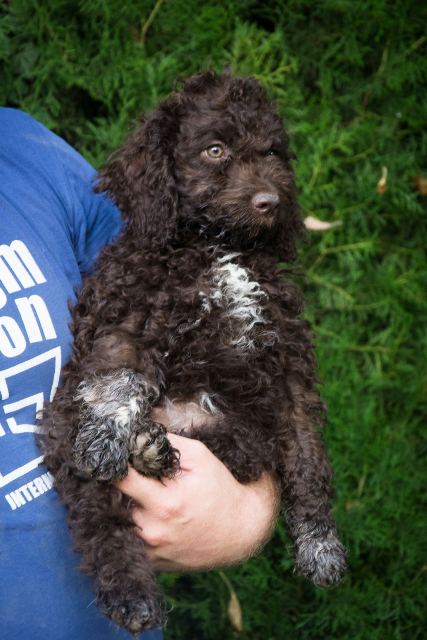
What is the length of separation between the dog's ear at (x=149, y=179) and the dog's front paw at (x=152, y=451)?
634 millimetres

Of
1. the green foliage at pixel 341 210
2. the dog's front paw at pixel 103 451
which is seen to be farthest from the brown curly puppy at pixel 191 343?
the green foliage at pixel 341 210

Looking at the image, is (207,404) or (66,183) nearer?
(207,404)

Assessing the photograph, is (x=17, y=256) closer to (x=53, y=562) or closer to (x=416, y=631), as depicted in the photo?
(x=53, y=562)

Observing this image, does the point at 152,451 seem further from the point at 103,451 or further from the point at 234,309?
the point at 234,309

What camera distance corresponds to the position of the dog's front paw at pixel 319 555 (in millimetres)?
2613

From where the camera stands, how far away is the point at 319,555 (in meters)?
2.61

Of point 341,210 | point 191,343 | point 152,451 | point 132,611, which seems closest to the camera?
point 132,611

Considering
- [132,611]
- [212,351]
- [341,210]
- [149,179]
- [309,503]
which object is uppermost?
[149,179]

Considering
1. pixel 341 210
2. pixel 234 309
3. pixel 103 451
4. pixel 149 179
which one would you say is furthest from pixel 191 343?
→ pixel 341 210

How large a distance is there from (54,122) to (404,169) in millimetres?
1848

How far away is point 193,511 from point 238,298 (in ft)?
2.27

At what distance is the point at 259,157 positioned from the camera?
9.14 ft

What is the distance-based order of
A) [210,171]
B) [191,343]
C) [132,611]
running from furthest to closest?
[210,171] → [191,343] → [132,611]

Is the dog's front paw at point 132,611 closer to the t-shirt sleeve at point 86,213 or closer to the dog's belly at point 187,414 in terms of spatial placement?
the dog's belly at point 187,414
